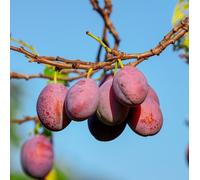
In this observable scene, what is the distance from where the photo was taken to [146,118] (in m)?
1.07

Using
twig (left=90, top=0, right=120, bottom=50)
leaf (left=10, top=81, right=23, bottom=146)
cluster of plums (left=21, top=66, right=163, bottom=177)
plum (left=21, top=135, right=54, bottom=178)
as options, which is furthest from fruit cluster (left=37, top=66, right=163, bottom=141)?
leaf (left=10, top=81, right=23, bottom=146)

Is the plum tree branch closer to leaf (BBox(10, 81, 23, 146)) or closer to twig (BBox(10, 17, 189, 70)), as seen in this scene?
twig (BBox(10, 17, 189, 70))

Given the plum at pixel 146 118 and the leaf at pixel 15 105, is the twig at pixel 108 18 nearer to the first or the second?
the plum at pixel 146 118

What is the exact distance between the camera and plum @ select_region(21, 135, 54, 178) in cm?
181

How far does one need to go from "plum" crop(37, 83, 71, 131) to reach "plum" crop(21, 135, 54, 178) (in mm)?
725

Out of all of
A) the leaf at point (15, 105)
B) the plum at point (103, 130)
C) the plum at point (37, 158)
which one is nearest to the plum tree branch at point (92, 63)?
the plum at point (103, 130)

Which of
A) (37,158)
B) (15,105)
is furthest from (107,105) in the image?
(15,105)

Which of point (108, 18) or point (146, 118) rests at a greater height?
point (108, 18)

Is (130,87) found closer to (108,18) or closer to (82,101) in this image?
(82,101)

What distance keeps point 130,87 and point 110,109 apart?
57 mm

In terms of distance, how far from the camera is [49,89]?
1.13 m

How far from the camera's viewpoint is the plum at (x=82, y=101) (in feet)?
3.41
